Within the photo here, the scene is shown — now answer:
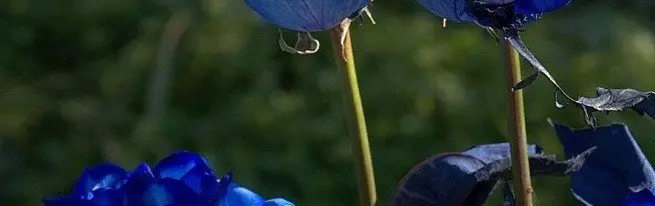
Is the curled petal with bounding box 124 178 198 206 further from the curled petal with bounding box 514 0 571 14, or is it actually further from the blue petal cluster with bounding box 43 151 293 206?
the curled petal with bounding box 514 0 571 14

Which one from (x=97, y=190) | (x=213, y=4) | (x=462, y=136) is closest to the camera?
(x=97, y=190)

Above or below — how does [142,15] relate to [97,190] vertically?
below

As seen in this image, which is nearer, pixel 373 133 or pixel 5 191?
pixel 373 133

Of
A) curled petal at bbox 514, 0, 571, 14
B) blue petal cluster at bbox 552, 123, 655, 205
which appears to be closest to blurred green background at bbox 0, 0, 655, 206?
blue petal cluster at bbox 552, 123, 655, 205

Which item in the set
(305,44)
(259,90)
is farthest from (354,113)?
(259,90)

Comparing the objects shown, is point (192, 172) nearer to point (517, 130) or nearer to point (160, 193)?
point (160, 193)

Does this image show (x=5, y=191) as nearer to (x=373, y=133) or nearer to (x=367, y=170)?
(x=373, y=133)

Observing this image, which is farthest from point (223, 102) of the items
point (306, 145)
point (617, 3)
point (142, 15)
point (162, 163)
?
point (162, 163)
